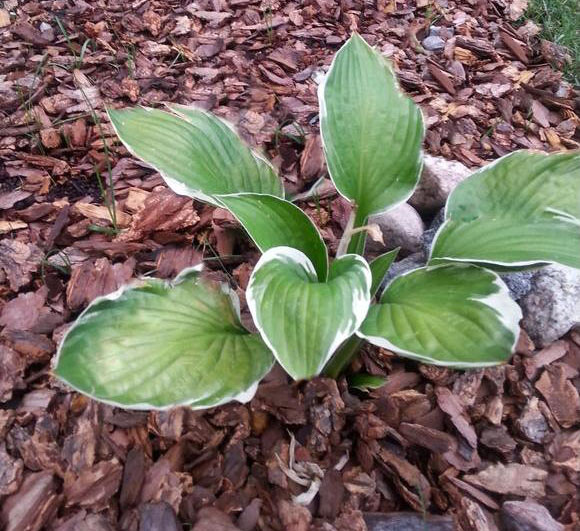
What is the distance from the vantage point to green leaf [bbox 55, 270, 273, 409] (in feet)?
2.74

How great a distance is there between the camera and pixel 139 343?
2.91ft

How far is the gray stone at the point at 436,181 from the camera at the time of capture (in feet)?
4.68

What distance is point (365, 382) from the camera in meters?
1.14

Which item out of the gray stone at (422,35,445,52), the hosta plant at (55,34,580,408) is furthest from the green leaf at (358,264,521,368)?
the gray stone at (422,35,445,52)

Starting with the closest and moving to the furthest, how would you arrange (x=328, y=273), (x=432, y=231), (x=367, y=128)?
(x=328, y=273), (x=367, y=128), (x=432, y=231)

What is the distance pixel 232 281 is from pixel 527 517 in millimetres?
742

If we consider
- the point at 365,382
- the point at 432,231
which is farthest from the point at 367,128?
the point at 365,382

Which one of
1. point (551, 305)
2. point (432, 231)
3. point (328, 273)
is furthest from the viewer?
point (432, 231)

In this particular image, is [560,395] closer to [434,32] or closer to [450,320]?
[450,320]

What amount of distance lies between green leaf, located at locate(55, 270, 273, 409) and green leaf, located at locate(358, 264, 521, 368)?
215mm

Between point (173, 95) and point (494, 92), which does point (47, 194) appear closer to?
point (173, 95)

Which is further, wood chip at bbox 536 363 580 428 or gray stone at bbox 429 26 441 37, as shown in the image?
gray stone at bbox 429 26 441 37

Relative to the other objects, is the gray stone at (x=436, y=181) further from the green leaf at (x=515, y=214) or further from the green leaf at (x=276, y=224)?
the green leaf at (x=276, y=224)

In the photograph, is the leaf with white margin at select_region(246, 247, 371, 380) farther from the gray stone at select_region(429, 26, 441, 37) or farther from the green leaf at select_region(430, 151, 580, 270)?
the gray stone at select_region(429, 26, 441, 37)
